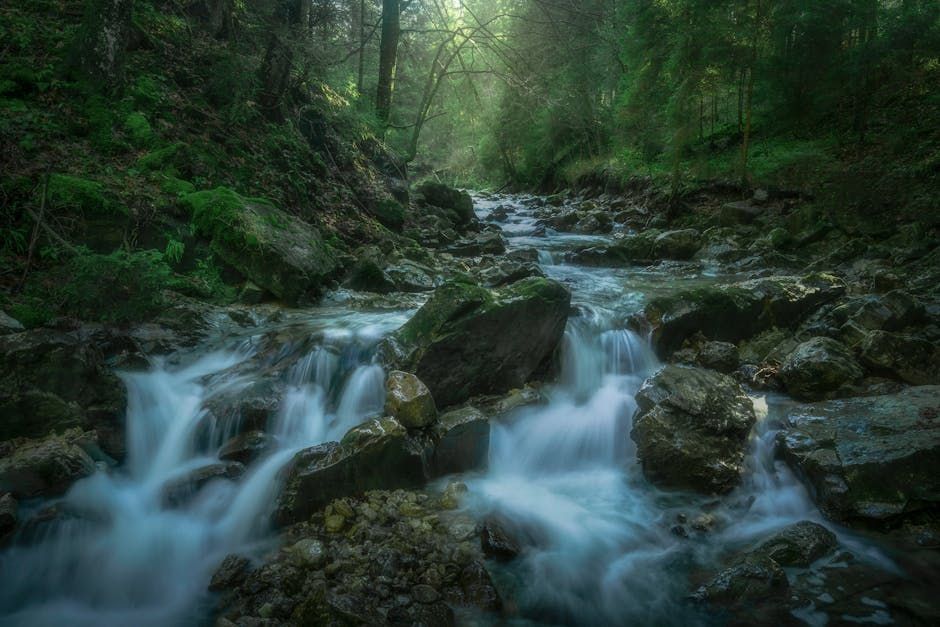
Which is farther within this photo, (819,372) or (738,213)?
(738,213)

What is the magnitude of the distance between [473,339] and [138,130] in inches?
256

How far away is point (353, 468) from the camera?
4066 mm

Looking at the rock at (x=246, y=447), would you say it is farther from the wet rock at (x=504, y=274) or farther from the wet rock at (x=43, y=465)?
the wet rock at (x=504, y=274)

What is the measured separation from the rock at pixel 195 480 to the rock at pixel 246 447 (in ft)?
0.38

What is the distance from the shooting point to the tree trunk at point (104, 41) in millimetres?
7535

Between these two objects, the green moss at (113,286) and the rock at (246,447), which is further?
the green moss at (113,286)

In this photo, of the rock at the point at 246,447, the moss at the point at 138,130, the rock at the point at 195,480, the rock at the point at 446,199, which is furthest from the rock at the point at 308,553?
the rock at the point at 446,199

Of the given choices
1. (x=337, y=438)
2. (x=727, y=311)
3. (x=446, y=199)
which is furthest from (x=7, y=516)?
(x=446, y=199)

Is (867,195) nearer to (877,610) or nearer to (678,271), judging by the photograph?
(678,271)

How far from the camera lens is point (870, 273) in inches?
353

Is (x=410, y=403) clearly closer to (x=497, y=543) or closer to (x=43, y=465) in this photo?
(x=497, y=543)

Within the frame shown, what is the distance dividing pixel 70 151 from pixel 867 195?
15.5 m

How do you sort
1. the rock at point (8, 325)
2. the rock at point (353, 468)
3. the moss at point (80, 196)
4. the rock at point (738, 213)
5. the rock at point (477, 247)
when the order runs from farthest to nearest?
the rock at point (738, 213), the rock at point (477, 247), the moss at point (80, 196), the rock at point (8, 325), the rock at point (353, 468)

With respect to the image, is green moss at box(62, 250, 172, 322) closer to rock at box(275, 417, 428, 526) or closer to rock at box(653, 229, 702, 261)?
rock at box(275, 417, 428, 526)
